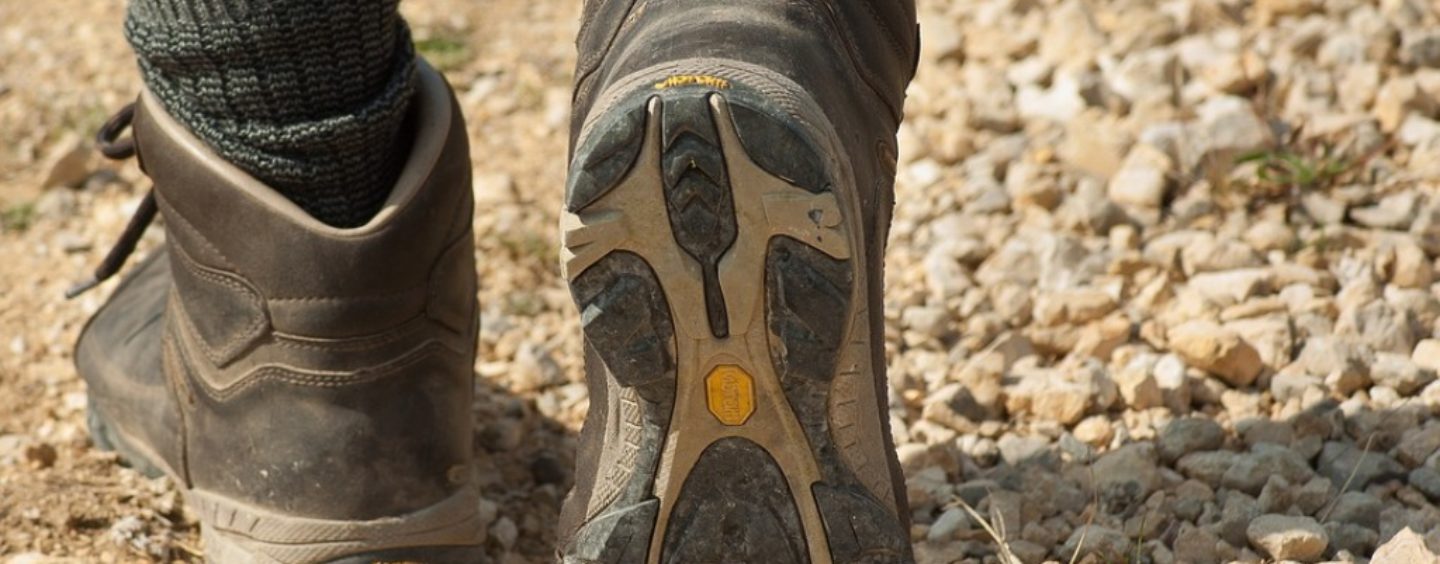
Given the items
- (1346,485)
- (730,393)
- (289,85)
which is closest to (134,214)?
(289,85)

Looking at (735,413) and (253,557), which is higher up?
(735,413)

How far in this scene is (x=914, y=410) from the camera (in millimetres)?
2449

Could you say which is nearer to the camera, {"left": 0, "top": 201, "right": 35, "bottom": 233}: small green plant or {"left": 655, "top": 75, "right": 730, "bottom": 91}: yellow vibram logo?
{"left": 655, "top": 75, "right": 730, "bottom": 91}: yellow vibram logo

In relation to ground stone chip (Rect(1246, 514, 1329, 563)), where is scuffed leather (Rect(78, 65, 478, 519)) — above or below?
below

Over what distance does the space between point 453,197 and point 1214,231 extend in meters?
1.32

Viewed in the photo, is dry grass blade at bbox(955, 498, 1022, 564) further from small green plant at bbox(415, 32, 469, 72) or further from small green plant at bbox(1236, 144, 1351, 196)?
small green plant at bbox(415, 32, 469, 72)

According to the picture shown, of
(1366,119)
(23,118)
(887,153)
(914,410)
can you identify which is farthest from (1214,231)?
(23,118)

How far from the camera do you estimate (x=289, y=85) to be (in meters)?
2.00

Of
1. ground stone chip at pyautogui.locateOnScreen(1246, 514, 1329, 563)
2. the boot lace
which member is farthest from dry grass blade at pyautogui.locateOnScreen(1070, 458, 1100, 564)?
the boot lace

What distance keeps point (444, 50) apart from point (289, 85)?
2069 millimetres

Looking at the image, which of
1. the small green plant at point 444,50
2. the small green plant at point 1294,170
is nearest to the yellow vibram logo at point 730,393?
the small green plant at point 1294,170

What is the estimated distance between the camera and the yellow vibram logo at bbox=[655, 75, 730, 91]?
1.52 metres

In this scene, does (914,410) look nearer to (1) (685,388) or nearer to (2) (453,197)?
(2) (453,197)

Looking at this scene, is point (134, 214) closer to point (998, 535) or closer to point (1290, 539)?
point (998, 535)
